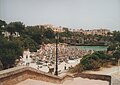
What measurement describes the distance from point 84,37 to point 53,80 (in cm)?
3939

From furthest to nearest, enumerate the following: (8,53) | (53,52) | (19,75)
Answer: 1. (53,52)
2. (8,53)
3. (19,75)

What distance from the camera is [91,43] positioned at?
1581 inches

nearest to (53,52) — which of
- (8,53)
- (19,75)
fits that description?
(8,53)

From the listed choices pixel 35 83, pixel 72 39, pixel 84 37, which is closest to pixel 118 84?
pixel 35 83

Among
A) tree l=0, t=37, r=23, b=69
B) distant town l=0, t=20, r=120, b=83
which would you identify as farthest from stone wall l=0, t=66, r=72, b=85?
tree l=0, t=37, r=23, b=69

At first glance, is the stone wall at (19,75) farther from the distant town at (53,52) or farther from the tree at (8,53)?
the tree at (8,53)

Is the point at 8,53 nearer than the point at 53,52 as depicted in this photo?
Yes

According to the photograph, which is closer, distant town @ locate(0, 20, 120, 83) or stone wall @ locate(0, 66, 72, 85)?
stone wall @ locate(0, 66, 72, 85)

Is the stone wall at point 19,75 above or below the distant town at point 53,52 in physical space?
above

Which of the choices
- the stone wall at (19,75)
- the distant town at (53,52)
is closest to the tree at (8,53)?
the distant town at (53,52)

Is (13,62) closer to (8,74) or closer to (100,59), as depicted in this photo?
(100,59)

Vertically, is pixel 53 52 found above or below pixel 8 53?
below

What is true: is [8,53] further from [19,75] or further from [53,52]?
[19,75]

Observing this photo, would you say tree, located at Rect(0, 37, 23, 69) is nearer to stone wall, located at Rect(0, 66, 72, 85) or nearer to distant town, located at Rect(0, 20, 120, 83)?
distant town, located at Rect(0, 20, 120, 83)
